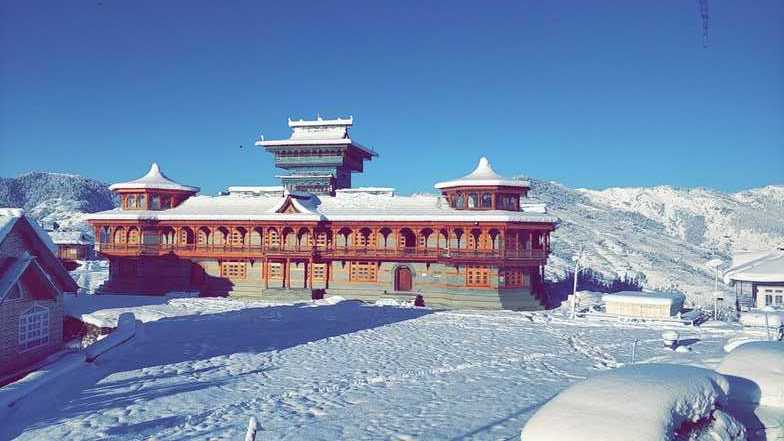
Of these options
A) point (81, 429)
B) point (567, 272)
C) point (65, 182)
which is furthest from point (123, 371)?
point (65, 182)

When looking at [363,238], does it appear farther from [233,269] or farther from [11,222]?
[11,222]

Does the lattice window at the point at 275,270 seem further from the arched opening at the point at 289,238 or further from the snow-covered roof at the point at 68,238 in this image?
the snow-covered roof at the point at 68,238

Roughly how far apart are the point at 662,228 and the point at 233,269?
430 ft

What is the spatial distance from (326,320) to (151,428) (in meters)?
15.6

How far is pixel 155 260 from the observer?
3847cm

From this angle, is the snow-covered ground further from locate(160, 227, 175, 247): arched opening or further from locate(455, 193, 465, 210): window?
locate(160, 227, 175, 247): arched opening

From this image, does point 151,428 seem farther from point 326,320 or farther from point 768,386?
point 326,320

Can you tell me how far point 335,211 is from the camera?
37375 mm

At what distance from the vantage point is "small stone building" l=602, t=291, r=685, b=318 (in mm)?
27312

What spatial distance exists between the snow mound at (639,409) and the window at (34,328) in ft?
48.4

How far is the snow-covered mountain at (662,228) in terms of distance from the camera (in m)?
74.8

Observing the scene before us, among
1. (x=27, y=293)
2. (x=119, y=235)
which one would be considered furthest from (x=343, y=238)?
(x=27, y=293)

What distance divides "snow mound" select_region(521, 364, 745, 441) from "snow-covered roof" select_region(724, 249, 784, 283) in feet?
92.9

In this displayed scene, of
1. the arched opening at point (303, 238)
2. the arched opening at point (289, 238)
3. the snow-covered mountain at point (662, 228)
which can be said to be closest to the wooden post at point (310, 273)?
the arched opening at point (303, 238)
